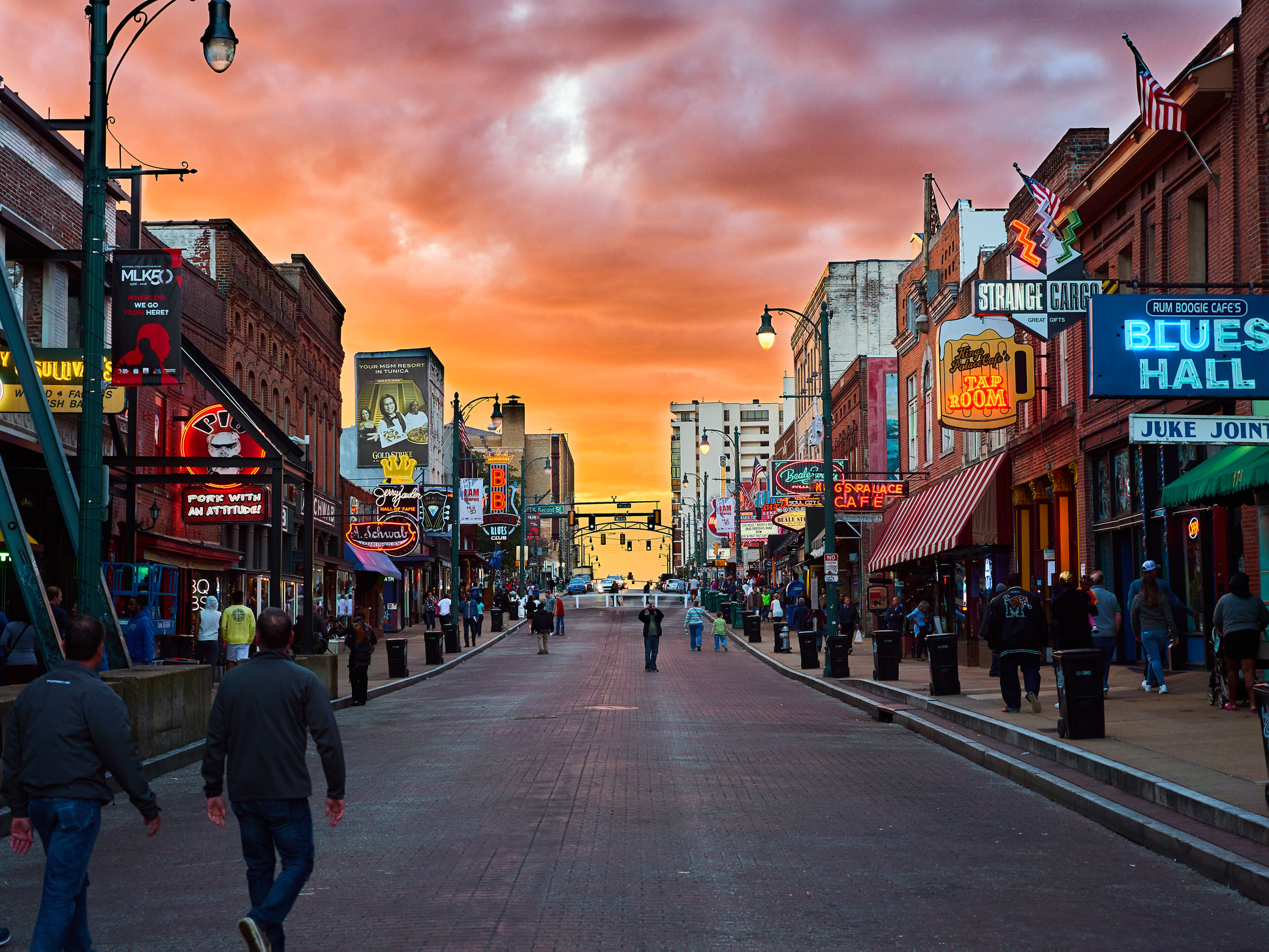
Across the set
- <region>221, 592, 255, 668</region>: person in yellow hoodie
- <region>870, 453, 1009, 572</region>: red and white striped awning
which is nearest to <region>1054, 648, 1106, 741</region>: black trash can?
<region>221, 592, 255, 668</region>: person in yellow hoodie

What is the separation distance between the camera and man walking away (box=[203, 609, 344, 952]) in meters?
6.64

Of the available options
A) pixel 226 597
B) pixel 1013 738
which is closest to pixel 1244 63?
pixel 1013 738

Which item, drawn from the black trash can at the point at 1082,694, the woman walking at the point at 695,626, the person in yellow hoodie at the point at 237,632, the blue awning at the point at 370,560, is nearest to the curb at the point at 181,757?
the person in yellow hoodie at the point at 237,632

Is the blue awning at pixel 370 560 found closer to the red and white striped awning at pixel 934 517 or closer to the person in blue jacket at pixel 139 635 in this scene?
the red and white striped awning at pixel 934 517

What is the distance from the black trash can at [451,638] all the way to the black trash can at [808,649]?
12939 mm

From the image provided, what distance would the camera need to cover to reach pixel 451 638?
43.0m

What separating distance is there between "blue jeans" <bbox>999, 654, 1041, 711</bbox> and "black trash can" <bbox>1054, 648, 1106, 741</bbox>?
11.1ft

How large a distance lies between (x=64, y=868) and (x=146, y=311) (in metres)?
11.6

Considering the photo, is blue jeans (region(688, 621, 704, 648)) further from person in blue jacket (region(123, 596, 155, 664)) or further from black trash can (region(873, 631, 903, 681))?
person in blue jacket (region(123, 596, 155, 664))

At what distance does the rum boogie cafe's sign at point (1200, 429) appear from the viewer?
42.9ft

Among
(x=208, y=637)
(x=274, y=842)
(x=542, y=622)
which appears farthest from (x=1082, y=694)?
(x=542, y=622)

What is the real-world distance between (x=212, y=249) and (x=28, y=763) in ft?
113

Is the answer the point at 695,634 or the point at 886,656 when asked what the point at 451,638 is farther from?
the point at 886,656

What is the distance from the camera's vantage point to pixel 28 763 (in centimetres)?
662
